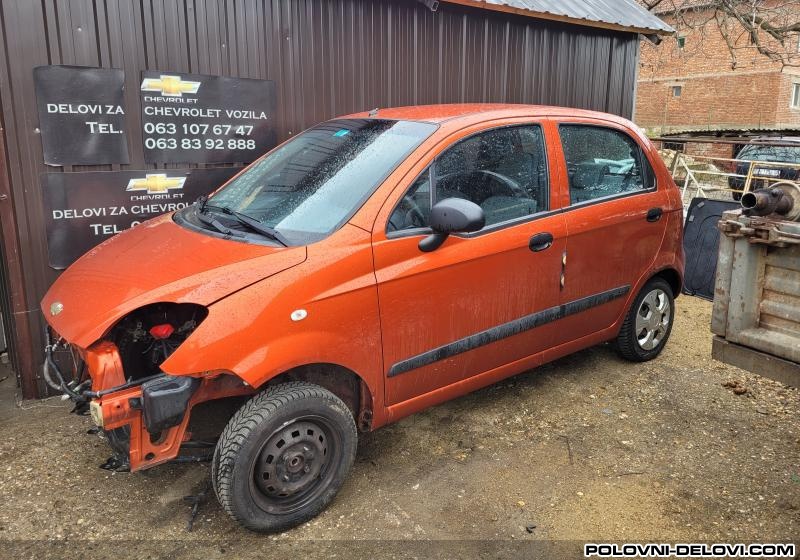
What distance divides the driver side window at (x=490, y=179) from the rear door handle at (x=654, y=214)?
1.02 metres

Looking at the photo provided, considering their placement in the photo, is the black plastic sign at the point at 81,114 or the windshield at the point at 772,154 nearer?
the black plastic sign at the point at 81,114

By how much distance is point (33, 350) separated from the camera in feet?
14.5

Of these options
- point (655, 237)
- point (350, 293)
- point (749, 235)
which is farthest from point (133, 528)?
point (655, 237)

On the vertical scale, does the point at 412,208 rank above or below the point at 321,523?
above

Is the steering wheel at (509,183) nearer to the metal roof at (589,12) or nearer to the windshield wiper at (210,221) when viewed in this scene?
the windshield wiper at (210,221)

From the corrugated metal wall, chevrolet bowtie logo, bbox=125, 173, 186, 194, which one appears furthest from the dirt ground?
chevrolet bowtie logo, bbox=125, 173, 186, 194

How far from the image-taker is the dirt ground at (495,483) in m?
2.98

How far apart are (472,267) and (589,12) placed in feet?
16.0

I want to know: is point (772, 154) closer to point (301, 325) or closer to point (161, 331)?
point (301, 325)

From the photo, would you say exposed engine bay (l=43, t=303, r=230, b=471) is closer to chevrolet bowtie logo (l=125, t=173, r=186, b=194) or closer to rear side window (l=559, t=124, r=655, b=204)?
chevrolet bowtie logo (l=125, t=173, r=186, b=194)

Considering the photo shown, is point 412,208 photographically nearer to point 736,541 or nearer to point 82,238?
point 736,541

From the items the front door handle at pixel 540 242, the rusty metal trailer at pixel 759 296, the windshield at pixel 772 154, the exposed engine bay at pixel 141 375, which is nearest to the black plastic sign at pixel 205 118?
the exposed engine bay at pixel 141 375

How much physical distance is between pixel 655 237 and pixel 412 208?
7.13 ft

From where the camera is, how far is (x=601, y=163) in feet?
14.1
